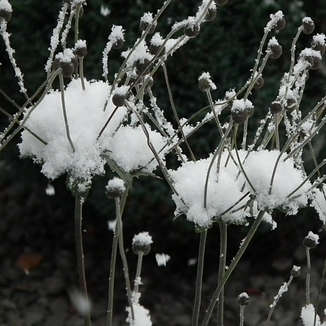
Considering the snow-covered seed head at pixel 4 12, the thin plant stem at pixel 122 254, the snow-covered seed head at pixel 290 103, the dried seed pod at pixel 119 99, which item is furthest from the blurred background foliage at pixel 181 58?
the thin plant stem at pixel 122 254

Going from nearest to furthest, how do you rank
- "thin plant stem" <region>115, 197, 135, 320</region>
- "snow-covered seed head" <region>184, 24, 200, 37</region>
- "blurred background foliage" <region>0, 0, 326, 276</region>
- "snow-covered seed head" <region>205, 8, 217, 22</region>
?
"thin plant stem" <region>115, 197, 135, 320</region>, "snow-covered seed head" <region>184, 24, 200, 37</region>, "snow-covered seed head" <region>205, 8, 217, 22</region>, "blurred background foliage" <region>0, 0, 326, 276</region>

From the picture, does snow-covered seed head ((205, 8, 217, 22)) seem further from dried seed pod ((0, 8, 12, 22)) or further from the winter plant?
dried seed pod ((0, 8, 12, 22))

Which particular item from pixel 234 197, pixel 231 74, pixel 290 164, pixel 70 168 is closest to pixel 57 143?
pixel 70 168

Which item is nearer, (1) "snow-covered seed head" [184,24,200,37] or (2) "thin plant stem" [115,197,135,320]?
(2) "thin plant stem" [115,197,135,320]

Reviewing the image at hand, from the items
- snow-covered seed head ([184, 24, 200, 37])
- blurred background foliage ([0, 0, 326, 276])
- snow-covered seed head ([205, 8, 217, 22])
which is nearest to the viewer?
snow-covered seed head ([184, 24, 200, 37])

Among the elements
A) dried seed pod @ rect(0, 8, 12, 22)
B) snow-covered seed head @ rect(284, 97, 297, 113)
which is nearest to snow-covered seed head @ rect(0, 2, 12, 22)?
dried seed pod @ rect(0, 8, 12, 22)

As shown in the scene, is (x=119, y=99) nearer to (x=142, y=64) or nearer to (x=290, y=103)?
(x=142, y=64)

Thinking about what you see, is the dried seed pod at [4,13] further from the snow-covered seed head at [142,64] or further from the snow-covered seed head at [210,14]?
the snow-covered seed head at [210,14]

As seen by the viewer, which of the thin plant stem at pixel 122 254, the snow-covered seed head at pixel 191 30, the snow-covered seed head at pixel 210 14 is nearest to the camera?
the thin plant stem at pixel 122 254
